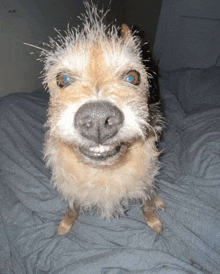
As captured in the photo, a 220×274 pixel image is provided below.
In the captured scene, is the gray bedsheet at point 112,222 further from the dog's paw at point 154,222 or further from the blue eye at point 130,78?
the blue eye at point 130,78

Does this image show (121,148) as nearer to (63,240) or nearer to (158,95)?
(63,240)

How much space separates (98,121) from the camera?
1.22 meters

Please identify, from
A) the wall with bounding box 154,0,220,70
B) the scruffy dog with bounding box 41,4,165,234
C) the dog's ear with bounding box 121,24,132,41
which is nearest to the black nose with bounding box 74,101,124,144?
the scruffy dog with bounding box 41,4,165,234

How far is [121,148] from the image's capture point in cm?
156

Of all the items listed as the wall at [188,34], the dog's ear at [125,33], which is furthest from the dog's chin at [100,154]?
the wall at [188,34]

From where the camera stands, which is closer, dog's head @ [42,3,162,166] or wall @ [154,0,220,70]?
dog's head @ [42,3,162,166]

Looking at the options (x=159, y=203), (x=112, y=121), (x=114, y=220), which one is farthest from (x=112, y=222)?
(x=112, y=121)

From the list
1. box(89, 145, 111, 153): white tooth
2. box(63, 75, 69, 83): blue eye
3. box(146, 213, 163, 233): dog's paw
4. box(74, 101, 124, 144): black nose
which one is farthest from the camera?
box(146, 213, 163, 233): dog's paw

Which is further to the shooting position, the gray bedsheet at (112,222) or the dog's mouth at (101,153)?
the gray bedsheet at (112,222)

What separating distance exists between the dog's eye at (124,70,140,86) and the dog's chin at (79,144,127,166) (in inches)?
23.9

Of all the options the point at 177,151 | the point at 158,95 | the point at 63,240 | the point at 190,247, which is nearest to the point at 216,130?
the point at 177,151

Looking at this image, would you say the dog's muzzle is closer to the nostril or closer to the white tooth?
the nostril

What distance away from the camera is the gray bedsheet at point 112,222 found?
6.90 ft

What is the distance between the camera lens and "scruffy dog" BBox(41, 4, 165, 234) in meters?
1.29
